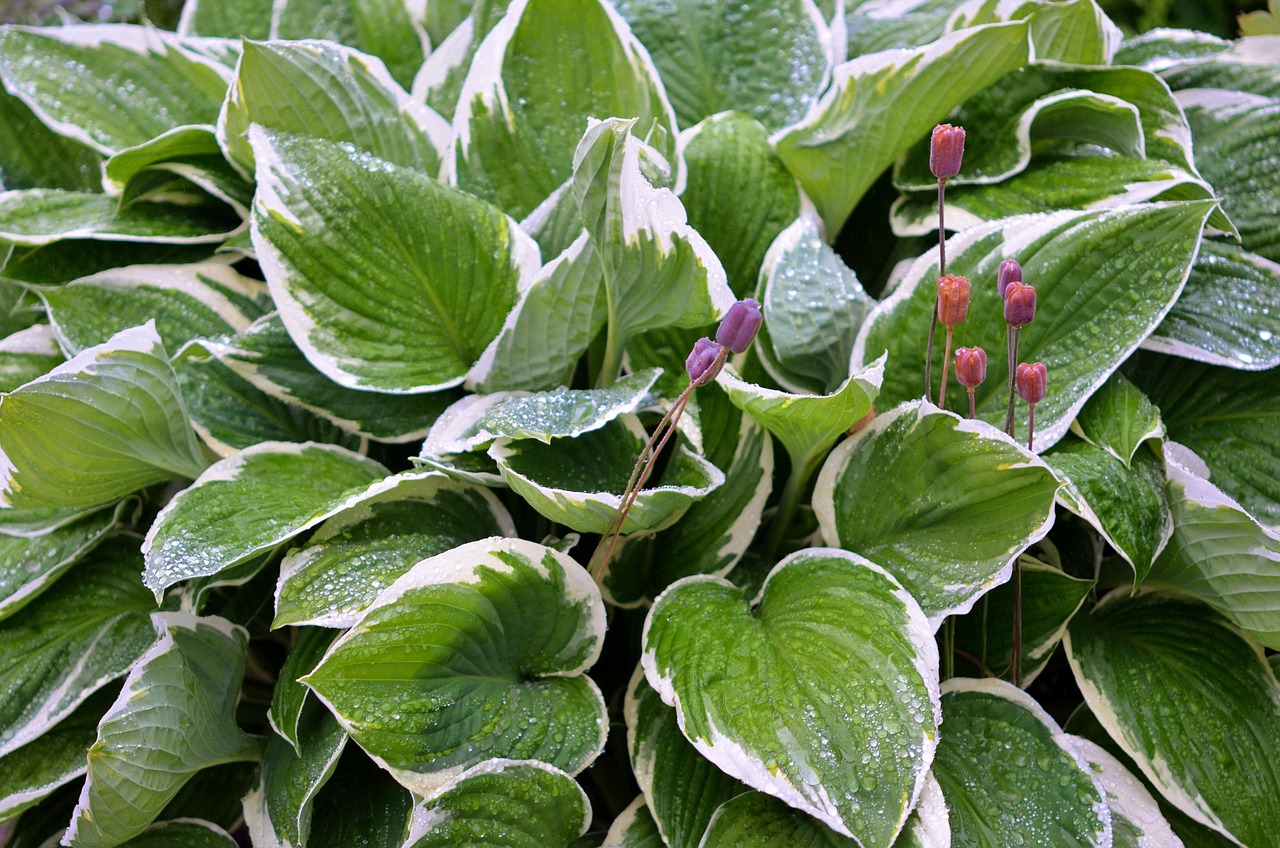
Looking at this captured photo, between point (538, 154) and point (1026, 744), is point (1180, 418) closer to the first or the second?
point (1026, 744)

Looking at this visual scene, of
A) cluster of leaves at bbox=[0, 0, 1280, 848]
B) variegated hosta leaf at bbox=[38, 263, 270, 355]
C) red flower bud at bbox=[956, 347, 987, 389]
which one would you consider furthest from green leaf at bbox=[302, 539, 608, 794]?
variegated hosta leaf at bbox=[38, 263, 270, 355]

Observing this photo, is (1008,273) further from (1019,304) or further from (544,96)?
(544,96)

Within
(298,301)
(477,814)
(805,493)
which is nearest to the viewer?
(477,814)

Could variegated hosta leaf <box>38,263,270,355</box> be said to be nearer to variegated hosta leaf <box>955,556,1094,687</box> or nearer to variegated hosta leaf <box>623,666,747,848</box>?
variegated hosta leaf <box>623,666,747,848</box>

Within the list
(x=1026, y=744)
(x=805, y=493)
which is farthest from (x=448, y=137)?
(x=1026, y=744)

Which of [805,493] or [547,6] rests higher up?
[547,6]

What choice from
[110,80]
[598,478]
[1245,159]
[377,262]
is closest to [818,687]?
[598,478]

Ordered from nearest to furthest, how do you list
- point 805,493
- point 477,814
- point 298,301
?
1. point 477,814
2. point 298,301
3. point 805,493

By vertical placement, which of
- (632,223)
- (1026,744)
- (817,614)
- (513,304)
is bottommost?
(1026,744)
